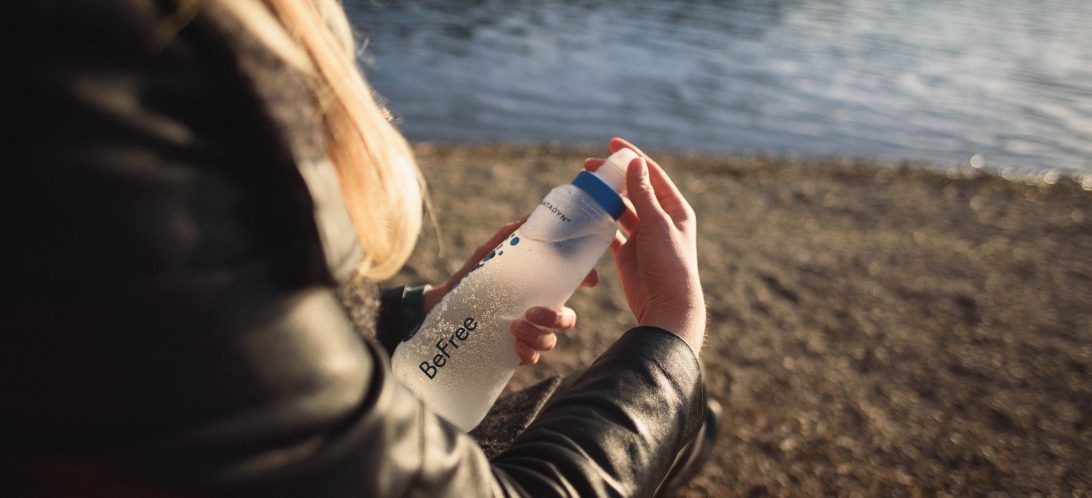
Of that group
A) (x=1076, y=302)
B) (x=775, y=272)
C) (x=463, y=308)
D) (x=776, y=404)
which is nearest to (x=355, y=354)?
(x=463, y=308)

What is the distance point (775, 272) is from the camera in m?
5.48

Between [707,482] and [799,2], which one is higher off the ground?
[707,482]

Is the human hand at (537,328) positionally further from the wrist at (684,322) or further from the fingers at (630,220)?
the fingers at (630,220)

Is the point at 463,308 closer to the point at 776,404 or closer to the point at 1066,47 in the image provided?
the point at 776,404

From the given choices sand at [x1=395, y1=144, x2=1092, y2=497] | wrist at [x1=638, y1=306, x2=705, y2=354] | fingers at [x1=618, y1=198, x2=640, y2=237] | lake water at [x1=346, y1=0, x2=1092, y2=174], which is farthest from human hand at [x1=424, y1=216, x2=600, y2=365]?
lake water at [x1=346, y1=0, x2=1092, y2=174]

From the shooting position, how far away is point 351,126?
3.43 ft

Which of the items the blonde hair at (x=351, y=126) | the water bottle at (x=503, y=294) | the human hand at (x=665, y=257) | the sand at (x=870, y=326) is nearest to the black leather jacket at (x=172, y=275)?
the blonde hair at (x=351, y=126)

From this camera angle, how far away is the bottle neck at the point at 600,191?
1562 mm

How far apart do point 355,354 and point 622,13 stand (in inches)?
857

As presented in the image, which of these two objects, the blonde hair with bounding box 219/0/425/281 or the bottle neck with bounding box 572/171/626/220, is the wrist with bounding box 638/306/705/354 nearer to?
the bottle neck with bounding box 572/171/626/220

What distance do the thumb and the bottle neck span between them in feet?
0.13

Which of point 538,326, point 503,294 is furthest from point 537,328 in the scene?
point 503,294

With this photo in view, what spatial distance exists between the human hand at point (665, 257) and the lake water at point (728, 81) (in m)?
8.89

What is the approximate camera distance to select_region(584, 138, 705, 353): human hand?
1517 millimetres
